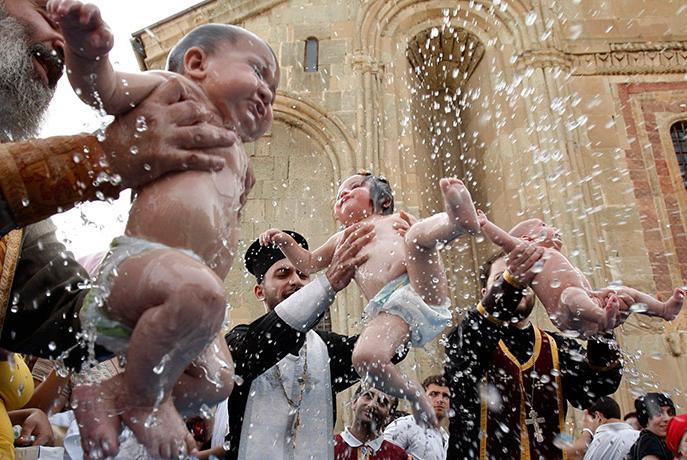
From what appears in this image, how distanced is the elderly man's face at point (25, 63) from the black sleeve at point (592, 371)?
300 centimetres

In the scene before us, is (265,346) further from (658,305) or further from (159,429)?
(658,305)

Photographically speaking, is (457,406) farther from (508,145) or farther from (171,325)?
(508,145)

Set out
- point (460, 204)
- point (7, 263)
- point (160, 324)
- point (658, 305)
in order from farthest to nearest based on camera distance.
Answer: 1. point (658, 305)
2. point (460, 204)
3. point (7, 263)
4. point (160, 324)

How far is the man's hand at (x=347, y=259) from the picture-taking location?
3.09 meters

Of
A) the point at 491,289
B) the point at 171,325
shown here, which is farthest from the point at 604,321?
the point at 171,325

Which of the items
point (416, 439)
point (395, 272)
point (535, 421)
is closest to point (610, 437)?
point (416, 439)

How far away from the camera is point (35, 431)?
2.95 metres

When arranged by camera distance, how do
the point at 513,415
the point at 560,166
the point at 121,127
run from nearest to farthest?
the point at 121,127, the point at 513,415, the point at 560,166

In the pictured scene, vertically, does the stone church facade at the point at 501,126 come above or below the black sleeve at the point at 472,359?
above

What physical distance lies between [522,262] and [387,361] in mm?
939

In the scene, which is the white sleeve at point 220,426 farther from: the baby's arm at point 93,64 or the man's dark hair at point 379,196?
the baby's arm at point 93,64

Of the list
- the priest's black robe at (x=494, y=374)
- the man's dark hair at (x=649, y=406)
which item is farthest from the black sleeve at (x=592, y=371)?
the man's dark hair at (x=649, y=406)

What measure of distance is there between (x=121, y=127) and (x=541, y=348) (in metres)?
2.68

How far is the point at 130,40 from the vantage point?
399 inches
